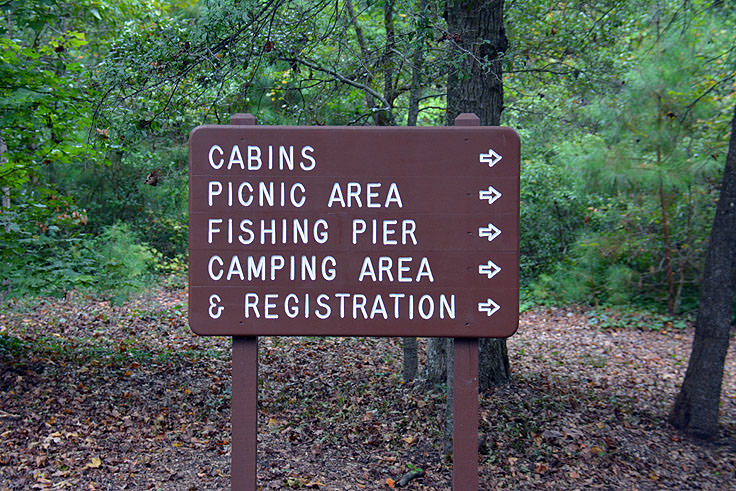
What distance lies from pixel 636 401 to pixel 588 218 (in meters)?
8.18

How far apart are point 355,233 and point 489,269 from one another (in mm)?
782

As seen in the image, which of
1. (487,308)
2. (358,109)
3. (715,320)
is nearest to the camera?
(487,308)

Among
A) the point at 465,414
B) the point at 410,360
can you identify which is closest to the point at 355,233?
the point at 465,414

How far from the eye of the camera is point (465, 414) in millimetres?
3328

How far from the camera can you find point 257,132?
3.32m

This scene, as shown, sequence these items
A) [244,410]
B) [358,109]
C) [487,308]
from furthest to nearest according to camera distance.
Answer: [358,109] → [244,410] → [487,308]

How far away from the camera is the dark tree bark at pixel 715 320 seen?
6.11 m

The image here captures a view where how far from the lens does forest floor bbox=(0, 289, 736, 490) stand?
17.1 feet

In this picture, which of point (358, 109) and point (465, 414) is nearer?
point (465, 414)

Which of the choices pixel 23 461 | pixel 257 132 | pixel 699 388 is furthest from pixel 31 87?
pixel 699 388

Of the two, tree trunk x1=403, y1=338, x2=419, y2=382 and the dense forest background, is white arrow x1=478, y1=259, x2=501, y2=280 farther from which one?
tree trunk x1=403, y1=338, x2=419, y2=382

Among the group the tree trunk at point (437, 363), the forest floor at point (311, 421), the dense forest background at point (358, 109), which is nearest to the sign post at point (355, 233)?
the forest floor at point (311, 421)

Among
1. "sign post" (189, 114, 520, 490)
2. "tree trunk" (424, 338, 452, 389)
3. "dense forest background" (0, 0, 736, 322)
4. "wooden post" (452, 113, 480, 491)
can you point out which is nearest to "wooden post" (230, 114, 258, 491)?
"sign post" (189, 114, 520, 490)

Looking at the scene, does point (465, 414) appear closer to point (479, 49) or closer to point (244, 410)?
point (244, 410)
